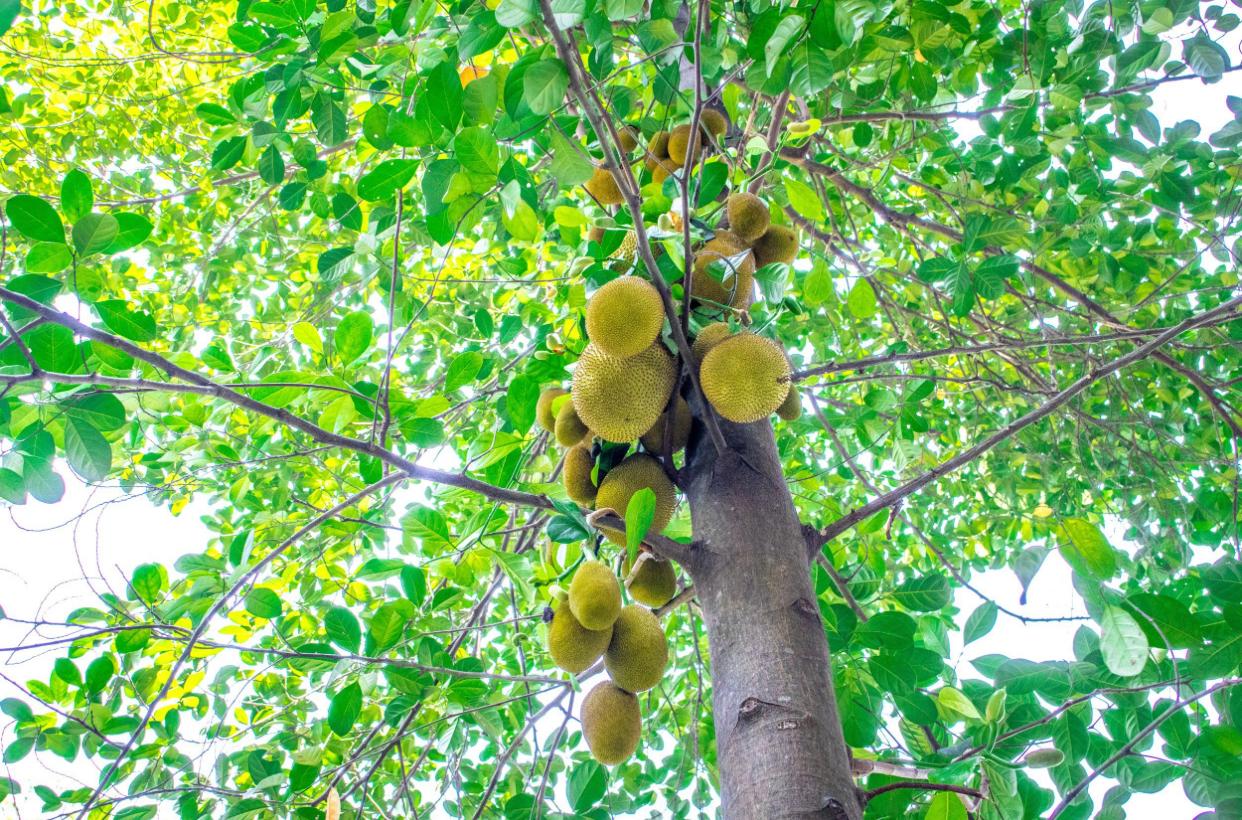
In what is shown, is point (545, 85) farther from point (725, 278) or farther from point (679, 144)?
point (679, 144)

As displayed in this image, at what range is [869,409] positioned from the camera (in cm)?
201

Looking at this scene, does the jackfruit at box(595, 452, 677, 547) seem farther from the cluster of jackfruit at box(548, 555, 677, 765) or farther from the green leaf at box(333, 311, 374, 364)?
the green leaf at box(333, 311, 374, 364)

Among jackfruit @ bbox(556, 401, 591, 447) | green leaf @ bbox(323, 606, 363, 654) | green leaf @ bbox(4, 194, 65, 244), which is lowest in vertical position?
green leaf @ bbox(323, 606, 363, 654)

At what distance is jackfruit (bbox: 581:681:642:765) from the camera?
A: 59.2 inches

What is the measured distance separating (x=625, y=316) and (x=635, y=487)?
303 mm

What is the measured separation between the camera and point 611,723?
150cm

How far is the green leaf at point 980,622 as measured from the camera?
138 cm

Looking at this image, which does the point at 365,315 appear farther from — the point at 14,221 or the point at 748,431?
the point at 748,431

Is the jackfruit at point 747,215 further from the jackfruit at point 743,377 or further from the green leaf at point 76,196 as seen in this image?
the green leaf at point 76,196

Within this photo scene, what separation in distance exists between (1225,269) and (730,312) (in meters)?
2.32

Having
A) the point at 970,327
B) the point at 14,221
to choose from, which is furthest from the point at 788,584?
the point at 970,327

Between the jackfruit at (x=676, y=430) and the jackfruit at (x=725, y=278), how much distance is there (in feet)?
0.68

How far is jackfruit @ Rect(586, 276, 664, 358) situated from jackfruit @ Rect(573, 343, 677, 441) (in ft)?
0.13

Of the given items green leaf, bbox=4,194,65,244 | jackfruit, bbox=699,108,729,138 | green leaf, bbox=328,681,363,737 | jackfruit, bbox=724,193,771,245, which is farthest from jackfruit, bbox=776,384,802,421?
green leaf, bbox=4,194,65,244
